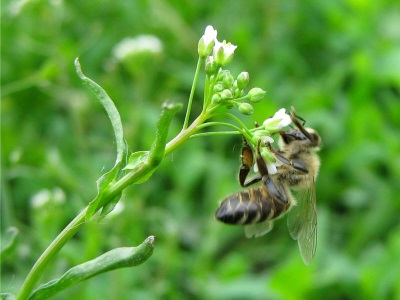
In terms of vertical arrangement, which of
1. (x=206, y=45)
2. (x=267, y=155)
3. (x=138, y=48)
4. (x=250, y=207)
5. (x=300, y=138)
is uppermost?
(x=138, y=48)

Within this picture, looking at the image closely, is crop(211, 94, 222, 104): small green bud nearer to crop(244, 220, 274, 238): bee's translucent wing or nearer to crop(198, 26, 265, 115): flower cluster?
crop(198, 26, 265, 115): flower cluster

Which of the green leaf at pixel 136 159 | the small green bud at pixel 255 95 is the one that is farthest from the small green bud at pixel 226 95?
the green leaf at pixel 136 159

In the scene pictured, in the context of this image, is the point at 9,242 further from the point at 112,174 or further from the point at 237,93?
the point at 237,93

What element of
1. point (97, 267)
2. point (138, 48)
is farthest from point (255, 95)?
point (138, 48)

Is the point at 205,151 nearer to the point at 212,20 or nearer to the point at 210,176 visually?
the point at 210,176

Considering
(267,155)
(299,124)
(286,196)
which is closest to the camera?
(267,155)

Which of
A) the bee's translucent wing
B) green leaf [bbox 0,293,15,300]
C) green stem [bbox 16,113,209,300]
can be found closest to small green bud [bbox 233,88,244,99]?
green stem [bbox 16,113,209,300]

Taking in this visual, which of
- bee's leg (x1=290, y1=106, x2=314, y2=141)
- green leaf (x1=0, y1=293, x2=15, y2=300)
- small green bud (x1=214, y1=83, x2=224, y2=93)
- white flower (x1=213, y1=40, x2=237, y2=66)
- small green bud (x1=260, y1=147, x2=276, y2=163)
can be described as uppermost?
bee's leg (x1=290, y1=106, x2=314, y2=141)
